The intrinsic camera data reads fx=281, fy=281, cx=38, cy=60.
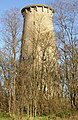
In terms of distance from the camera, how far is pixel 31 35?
22844mm

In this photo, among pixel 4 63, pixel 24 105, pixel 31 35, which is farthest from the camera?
pixel 31 35

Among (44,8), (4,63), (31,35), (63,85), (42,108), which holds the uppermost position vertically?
(44,8)

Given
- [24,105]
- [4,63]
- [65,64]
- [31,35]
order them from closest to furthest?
[24,105]
[4,63]
[65,64]
[31,35]

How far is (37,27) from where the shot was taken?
76.3 feet

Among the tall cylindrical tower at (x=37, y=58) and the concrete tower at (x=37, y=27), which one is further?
the concrete tower at (x=37, y=27)

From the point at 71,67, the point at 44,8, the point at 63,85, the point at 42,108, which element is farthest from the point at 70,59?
the point at 44,8

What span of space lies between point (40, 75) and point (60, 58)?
6.45 ft

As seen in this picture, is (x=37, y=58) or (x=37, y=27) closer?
(x=37, y=58)

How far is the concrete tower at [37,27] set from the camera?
22406 millimetres

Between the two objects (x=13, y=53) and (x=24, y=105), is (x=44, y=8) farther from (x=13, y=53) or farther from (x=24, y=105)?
(x=24, y=105)

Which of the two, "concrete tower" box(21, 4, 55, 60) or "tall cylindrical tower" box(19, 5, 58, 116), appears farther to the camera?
"concrete tower" box(21, 4, 55, 60)

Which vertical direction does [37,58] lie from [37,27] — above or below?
below

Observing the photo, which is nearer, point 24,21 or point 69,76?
point 69,76

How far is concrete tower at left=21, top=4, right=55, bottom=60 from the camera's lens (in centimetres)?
2241
